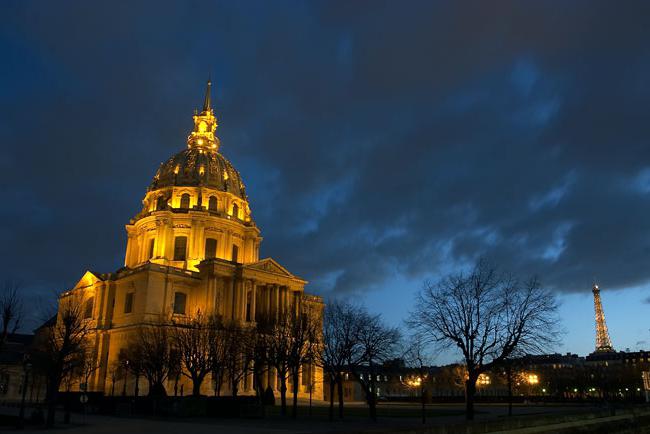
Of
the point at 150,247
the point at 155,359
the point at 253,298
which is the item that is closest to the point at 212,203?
the point at 150,247

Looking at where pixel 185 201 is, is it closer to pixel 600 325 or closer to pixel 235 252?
pixel 235 252

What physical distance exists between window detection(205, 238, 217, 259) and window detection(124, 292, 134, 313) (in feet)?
45.3

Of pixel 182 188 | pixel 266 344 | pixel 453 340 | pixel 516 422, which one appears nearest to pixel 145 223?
pixel 182 188

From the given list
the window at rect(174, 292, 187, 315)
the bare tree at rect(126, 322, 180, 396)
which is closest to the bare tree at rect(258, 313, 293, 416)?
the bare tree at rect(126, 322, 180, 396)

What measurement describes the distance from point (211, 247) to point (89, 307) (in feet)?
68.5

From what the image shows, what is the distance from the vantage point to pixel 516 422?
1948 centimetres

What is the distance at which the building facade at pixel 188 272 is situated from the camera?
75125mm

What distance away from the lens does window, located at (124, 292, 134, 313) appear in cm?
7778

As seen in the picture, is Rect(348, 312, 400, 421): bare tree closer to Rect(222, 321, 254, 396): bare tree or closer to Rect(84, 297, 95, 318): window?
Rect(222, 321, 254, 396): bare tree

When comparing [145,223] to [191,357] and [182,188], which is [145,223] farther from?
[191,357]

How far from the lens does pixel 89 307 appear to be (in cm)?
8544

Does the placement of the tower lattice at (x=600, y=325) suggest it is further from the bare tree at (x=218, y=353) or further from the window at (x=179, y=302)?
the bare tree at (x=218, y=353)

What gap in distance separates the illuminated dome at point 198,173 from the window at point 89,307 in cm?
2158

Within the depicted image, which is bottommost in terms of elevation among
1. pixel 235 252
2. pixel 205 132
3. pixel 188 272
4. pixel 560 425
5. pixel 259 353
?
pixel 560 425
